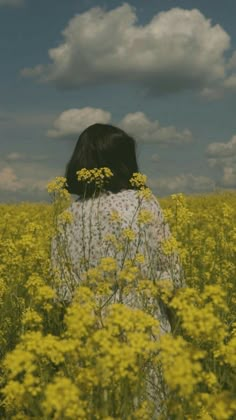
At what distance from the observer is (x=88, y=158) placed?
382 cm

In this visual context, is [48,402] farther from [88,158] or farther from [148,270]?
[88,158]

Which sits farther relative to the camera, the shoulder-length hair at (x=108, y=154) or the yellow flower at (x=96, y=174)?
the shoulder-length hair at (x=108, y=154)

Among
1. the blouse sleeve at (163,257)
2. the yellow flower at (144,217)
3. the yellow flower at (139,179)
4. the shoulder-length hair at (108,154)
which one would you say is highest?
the shoulder-length hair at (108,154)

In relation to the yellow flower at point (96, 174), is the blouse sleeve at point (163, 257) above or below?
below

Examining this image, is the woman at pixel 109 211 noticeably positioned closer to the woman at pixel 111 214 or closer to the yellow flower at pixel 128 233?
the woman at pixel 111 214

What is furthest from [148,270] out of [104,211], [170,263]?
[104,211]

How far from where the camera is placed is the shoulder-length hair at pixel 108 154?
12.2 ft

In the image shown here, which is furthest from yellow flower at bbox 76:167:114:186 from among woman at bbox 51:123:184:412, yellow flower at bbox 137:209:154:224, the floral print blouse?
yellow flower at bbox 137:209:154:224

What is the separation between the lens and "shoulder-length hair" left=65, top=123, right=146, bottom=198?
12.2ft

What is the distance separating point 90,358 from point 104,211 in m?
1.73

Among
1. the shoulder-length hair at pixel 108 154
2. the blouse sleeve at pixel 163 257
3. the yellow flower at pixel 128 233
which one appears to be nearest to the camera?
the yellow flower at pixel 128 233

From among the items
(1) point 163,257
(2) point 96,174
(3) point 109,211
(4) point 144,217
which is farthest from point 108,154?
(1) point 163,257

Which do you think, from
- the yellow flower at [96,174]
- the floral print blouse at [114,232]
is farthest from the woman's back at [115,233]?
the yellow flower at [96,174]

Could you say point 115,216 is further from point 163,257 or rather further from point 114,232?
point 163,257
